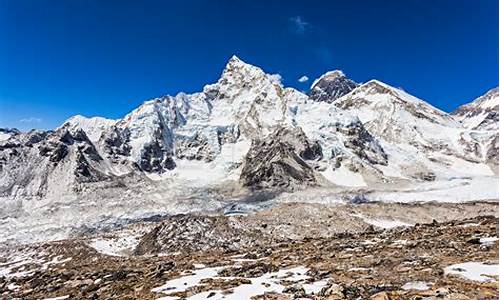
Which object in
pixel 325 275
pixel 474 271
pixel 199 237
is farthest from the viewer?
pixel 199 237

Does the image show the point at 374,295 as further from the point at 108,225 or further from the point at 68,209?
the point at 68,209

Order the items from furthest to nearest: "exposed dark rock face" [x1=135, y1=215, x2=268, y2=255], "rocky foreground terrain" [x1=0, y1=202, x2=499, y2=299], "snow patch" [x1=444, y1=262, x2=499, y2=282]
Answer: "exposed dark rock face" [x1=135, y1=215, x2=268, y2=255], "snow patch" [x1=444, y1=262, x2=499, y2=282], "rocky foreground terrain" [x1=0, y1=202, x2=499, y2=299]

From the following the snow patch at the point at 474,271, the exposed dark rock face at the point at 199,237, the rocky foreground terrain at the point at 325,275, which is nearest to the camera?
the rocky foreground terrain at the point at 325,275

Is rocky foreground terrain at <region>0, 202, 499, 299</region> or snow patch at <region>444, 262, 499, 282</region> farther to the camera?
snow patch at <region>444, 262, 499, 282</region>

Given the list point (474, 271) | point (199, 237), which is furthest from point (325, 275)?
point (199, 237)

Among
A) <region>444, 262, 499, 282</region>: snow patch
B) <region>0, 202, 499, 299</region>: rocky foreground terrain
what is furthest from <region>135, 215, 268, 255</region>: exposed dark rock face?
<region>444, 262, 499, 282</region>: snow patch

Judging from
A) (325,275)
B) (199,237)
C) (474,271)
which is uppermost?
(474,271)

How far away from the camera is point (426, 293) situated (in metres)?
14.9

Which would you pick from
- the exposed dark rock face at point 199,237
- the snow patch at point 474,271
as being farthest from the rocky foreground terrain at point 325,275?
the exposed dark rock face at point 199,237

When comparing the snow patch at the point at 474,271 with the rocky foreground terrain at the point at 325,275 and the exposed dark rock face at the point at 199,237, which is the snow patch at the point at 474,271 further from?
the exposed dark rock face at the point at 199,237

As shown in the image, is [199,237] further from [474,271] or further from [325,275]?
[474,271]

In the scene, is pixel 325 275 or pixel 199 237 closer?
Answer: pixel 325 275

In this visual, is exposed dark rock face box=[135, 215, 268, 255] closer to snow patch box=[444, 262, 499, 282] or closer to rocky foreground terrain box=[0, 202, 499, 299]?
rocky foreground terrain box=[0, 202, 499, 299]

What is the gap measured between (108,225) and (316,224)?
8445cm
